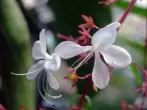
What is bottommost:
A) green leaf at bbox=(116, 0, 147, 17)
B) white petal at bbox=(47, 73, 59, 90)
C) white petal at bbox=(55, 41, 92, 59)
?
green leaf at bbox=(116, 0, 147, 17)

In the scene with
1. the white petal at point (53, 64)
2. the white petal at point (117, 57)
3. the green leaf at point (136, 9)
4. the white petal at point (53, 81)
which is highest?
the white petal at point (53, 64)

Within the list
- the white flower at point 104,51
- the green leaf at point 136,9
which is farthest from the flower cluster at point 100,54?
the green leaf at point 136,9

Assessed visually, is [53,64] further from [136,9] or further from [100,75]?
[136,9]

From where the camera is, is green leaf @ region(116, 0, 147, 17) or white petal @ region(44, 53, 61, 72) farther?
green leaf @ region(116, 0, 147, 17)

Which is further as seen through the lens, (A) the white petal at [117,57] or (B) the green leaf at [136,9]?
(B) the green leaf at [136,9]

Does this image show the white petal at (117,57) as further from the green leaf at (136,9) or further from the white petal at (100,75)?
the green leaf at (136,9)

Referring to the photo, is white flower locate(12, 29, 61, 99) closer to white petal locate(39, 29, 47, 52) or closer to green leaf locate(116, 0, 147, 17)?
white petal locate(39, 29, 47, 52)

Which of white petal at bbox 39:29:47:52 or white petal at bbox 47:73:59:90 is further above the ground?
white petal at bbox 39:29:47:52

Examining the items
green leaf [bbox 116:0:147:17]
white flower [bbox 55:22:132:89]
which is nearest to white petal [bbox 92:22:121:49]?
white flower [bbox 55:22:132:89]
